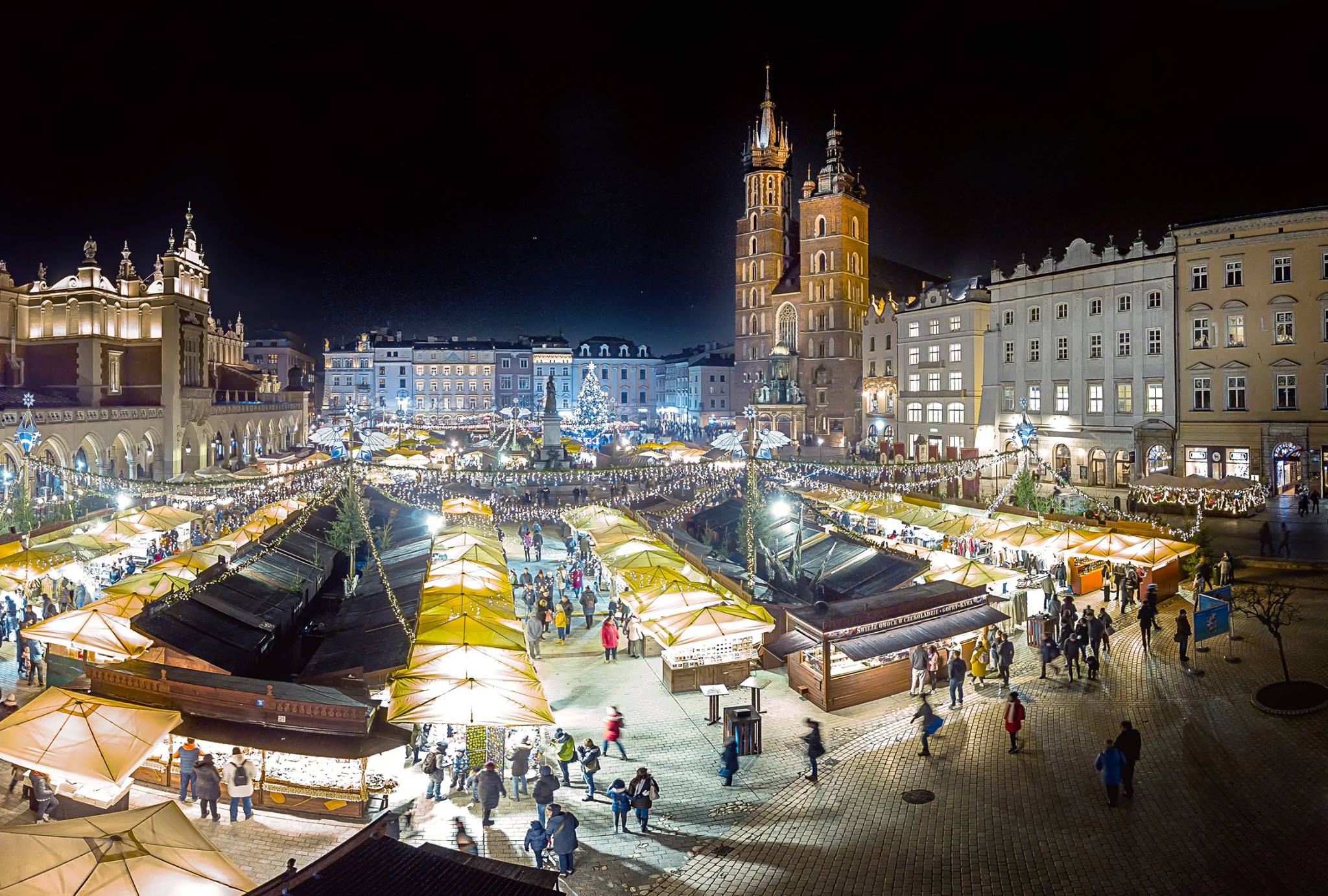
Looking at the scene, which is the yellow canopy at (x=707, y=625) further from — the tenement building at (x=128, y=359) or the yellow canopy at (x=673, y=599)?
the tenement building at (x=128, y=359)

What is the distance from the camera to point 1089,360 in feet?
140

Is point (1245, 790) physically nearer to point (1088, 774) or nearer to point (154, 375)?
point (1088, 774)

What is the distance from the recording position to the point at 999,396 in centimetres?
4800

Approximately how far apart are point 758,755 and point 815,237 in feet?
204

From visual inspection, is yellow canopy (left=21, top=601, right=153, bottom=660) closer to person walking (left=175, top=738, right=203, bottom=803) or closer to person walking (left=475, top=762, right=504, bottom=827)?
person walking (left=175, top=738, right=203, bottom=803)

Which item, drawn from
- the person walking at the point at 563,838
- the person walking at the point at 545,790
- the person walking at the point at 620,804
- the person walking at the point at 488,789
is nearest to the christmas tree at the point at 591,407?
the person walking at the point at 488,789

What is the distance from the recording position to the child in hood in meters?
9.70

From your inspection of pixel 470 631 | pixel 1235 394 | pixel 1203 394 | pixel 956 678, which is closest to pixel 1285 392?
pixel 1235 394

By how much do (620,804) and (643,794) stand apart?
331 millimetres

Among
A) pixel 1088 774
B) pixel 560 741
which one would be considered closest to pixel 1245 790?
pixel 1088 774

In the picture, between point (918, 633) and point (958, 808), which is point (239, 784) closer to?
point (958, 808)

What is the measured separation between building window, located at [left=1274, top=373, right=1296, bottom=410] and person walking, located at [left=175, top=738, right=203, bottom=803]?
42562 millimetres

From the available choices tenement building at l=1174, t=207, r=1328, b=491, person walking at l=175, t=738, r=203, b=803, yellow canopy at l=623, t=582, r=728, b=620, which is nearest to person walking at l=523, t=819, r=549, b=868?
person walking at l=175, t=738, r=203, b=803

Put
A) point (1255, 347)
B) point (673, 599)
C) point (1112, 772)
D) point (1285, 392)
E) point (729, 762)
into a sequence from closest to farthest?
point (1112, 772) → point (729, 762) → point (673, 599) → point (1285, 392) → point (1255, 347)
